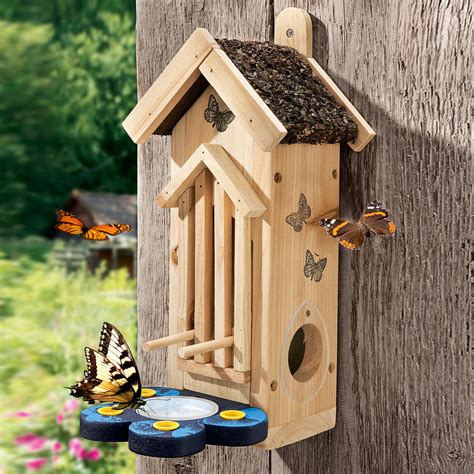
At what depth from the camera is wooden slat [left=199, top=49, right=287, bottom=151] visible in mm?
1143

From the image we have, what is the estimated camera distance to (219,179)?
47.9 inches

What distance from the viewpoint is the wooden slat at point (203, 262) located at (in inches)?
50.3

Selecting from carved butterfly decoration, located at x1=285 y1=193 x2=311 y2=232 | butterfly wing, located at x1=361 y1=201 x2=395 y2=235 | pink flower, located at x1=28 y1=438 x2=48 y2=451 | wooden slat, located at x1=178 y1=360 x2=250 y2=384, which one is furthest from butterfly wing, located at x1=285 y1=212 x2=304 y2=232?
pink flower, located at x1=28 y1=438 x2=48 y2=451

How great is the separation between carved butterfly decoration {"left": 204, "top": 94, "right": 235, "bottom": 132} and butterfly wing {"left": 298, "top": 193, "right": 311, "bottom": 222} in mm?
160

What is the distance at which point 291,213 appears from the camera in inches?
49.1

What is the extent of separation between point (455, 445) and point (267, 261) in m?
0.42

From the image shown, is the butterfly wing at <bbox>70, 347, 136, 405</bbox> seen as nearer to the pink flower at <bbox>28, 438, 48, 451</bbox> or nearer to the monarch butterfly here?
the monarch butterfly

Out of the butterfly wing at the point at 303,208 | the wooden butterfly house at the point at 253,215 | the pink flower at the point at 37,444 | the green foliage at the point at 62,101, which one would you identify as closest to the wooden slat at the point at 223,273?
the wooden butterfly house at the point at 253,215

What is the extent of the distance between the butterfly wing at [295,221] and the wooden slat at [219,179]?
6cm

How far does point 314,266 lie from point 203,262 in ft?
0.58

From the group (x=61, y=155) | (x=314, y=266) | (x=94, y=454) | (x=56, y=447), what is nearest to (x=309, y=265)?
(x=314, y=266)

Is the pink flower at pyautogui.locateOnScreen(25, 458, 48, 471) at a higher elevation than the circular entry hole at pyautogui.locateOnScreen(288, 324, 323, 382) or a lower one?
lower

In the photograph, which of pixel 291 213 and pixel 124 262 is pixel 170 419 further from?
pixel 124 262

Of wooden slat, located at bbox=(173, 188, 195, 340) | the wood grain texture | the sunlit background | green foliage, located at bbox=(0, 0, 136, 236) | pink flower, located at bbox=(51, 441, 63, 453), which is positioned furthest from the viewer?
green foliage, located at bbox=(0, 0, 136, 236)
